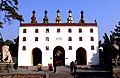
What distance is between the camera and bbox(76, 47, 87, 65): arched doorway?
62638 mm

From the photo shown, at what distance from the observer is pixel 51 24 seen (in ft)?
206

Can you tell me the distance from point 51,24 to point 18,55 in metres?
8.92

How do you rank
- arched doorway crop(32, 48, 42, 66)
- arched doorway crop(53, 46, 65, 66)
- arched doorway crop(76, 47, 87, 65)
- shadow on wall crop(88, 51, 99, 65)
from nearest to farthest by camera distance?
shadow on wall crop(88, 51, 99, 65)
arched doorway crop(53, 46, 65, 66)
arched doorway crop(76, 47, 87, 65)
arched doorway crop(32, 48, 42, 66)

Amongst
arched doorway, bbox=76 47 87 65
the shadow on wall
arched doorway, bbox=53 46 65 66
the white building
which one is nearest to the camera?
the shadow on wall

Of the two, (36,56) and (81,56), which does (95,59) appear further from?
(36,56)

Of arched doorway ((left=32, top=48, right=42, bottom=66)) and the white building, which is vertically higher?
the white building

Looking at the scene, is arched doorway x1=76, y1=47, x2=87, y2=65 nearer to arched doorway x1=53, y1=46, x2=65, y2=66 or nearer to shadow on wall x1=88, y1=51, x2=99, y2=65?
shadow on wall x1=88, y1=51, x2=99, y2=65

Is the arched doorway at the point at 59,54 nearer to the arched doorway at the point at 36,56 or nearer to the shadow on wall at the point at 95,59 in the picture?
the arched doorway at the point at 36,56

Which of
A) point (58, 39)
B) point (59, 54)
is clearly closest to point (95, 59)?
point (59, 54)

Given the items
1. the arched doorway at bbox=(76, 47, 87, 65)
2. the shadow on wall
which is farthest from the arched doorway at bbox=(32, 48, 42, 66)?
the shadow on wall

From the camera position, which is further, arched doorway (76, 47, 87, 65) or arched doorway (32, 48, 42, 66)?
arched doorway (32, 48, 42, 66)

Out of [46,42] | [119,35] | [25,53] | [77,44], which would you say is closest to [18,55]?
[25,53]

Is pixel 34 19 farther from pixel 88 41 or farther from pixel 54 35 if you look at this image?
pixel 88 41

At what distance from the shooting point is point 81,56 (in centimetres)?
6450
